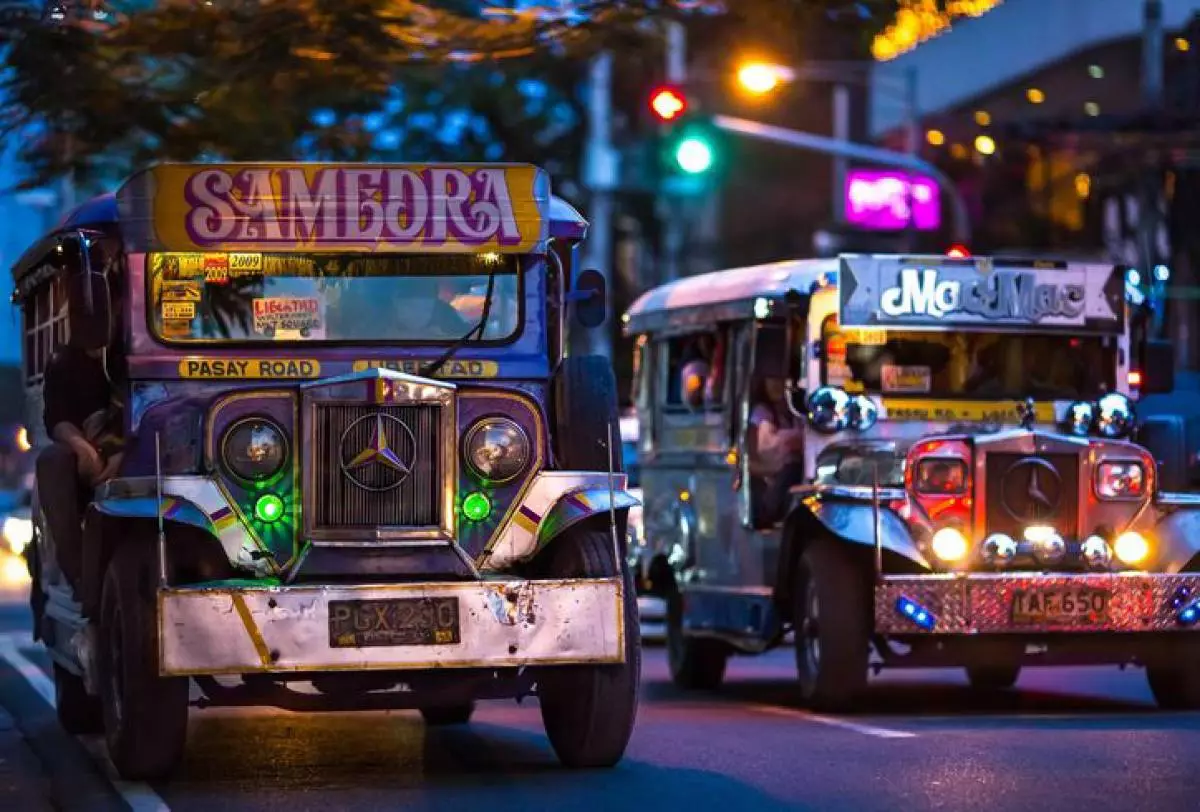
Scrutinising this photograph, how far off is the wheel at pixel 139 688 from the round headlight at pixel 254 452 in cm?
51

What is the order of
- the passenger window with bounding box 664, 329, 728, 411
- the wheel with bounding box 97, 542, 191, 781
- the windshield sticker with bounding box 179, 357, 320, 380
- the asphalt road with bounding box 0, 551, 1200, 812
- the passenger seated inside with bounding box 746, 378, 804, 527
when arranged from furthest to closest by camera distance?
1. the passenger window with bounding box 664, 329, 728, 411
2. the passenger seated inside with bounding box 746, 378, 804, 527
3. the windshield sticker with bounding box 179, 357, 320, 380
4. the wheel with bounding box 97, 542, 191, 781
5. the asphalt road with bounding box 0, 551, 1200, 812

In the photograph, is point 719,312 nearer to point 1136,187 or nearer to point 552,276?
point 552,276

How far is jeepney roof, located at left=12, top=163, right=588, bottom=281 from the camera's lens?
458 inches

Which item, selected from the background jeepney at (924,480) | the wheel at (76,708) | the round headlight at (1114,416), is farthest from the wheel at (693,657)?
the wheel at (76,708)

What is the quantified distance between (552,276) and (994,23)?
31.6 meters

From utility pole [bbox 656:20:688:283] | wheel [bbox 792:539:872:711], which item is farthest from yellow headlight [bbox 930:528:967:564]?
utility pole [bbox 656:20:688:283]

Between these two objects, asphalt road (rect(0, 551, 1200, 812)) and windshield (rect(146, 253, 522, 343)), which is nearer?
asphalt road (rect(0, 551, 1200, 812))

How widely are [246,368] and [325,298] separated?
482 millimetres

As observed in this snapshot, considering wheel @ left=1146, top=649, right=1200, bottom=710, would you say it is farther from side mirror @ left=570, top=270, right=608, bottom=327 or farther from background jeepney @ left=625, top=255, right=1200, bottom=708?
side mirror @ left=570, top=270, right=608, bottom=327

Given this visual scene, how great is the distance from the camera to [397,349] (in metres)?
11.9

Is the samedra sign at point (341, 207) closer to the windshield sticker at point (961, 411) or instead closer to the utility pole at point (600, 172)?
the windshield sticker at point (961, 411)

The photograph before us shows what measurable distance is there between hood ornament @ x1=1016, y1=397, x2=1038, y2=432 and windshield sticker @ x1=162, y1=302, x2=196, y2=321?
515cm

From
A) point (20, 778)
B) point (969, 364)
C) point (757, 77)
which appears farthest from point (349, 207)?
point (757, 77)

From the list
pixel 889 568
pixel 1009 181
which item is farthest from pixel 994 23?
pixel 889 568
